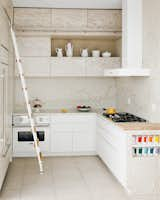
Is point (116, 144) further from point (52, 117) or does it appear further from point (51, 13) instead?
point (51, 13)

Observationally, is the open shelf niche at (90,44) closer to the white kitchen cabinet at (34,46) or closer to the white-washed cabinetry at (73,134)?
the white kitchen cabinet at (34,46)

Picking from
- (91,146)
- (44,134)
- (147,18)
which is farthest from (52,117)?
(147,18)

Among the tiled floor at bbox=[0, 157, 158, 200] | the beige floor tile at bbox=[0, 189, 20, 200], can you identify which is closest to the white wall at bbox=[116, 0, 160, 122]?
the tiled floor at bbox=[0, 157, 158, 200]

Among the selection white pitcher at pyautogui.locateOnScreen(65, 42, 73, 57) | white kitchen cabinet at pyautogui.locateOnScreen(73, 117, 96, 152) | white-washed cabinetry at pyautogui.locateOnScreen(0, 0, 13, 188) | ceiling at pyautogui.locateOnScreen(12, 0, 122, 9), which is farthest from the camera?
white pitcher at pyautogui.locateOnScreen(65, 42, 73, 57)

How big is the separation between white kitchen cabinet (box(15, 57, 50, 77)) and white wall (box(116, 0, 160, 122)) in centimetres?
171

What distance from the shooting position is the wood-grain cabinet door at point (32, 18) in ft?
20.6

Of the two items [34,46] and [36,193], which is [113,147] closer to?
[36,193]

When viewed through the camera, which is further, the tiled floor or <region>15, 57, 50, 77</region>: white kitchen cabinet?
<region>15, 57, 50, 77</region>: white kitchen cabinet

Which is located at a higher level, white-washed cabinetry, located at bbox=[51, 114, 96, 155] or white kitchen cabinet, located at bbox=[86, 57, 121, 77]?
white kitchen cabinet, located at bbox=[86, 57, 121, 77]

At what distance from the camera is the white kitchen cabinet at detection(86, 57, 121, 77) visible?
661 cm

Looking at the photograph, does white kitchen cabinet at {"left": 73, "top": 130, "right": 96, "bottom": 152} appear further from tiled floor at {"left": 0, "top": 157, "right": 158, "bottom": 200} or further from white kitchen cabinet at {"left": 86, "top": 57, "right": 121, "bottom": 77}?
white kitchen cabinet at {"left": 86, "top": 57, "right": 121, "bottom": 77}

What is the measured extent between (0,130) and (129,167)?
163 centimetres

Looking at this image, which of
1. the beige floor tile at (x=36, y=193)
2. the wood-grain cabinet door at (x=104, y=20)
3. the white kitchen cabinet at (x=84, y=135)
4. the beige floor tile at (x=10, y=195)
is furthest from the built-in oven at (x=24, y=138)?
the wood-grain cabinet door at (x=104, y=20)

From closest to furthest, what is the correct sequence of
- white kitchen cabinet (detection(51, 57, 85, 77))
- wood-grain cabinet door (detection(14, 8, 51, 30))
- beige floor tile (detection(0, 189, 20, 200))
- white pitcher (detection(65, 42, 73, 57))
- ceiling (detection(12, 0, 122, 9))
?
beige floor tile (detection(0, 189, 20, 200)), ceiling (detection(12, 0, 122, 9)), wood-grain cabinet door (detection(14, 8, 51, 30)), white kitchen cabinet (detection(51, 57, 85, 77)), white pitcher (detection(65, 42, 73, 57))
